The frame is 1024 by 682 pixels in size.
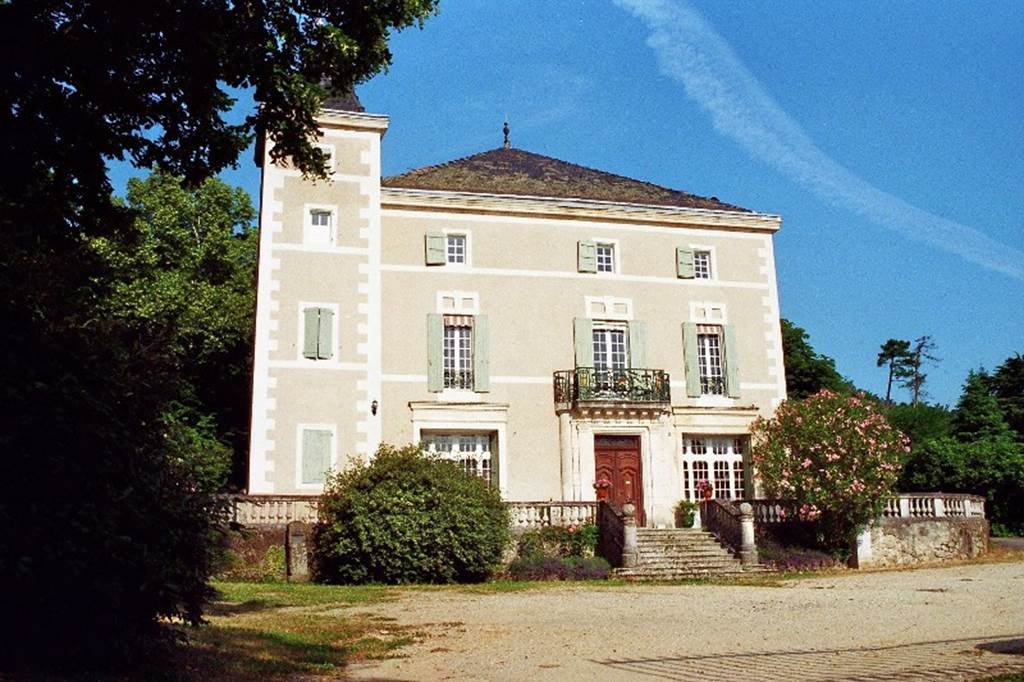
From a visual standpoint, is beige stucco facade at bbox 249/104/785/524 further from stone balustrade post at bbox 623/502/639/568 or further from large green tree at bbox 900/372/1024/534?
large green tree at bbox 900/372/1024/534

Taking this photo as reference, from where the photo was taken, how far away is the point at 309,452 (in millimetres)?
20344

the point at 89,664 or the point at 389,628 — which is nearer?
the point at 89,664

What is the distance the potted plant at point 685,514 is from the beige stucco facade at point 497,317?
31 cm

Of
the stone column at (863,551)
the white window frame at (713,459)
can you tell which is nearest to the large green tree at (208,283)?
the white window frame at (713,459)

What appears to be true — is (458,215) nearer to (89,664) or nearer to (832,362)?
(89,664)

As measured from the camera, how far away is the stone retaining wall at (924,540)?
21.1 metres

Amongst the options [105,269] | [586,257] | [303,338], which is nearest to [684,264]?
[586,257]

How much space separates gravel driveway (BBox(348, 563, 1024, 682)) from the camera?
742 cm

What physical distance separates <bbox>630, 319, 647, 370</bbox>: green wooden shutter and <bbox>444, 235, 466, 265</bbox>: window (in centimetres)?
469

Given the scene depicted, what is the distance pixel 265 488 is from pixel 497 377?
6113 mm

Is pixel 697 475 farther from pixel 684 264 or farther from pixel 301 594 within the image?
pixel 301 594

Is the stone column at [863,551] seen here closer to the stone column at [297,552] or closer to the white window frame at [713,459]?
the white window frame at [713,459]

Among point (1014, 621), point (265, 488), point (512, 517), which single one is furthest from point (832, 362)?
point (1014, 621)

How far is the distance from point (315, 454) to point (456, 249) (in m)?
6.41
